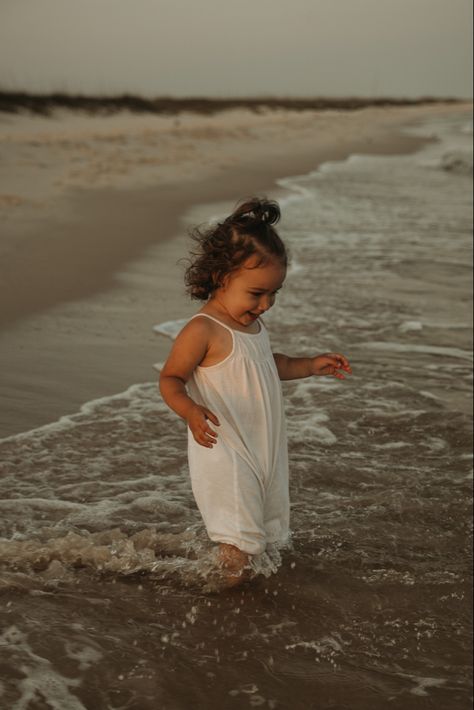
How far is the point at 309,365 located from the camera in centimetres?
346

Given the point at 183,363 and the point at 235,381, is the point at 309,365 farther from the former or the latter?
the point at 183,363

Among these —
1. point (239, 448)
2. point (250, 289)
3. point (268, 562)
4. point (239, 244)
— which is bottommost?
point (268, 562)

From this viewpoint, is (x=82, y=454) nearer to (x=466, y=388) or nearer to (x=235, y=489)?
(x=235, y=489)

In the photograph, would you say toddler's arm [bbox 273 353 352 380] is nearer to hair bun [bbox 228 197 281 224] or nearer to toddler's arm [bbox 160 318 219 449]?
toddler's arm [bbox 160 318 219 449]

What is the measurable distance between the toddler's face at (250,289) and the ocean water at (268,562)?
0.84 m

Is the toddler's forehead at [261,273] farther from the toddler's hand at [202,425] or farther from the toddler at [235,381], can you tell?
the toddler's hand at [202,425]

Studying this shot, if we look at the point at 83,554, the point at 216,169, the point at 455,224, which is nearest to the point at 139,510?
the point at 83,554

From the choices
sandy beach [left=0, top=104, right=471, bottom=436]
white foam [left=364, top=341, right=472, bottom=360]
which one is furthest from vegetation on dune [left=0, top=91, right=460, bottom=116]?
white foam [left=364, top=341, right=472, bottom=360]

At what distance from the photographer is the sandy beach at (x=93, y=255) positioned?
5.14 meters

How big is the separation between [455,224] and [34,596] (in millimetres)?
9790

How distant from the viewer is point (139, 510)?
12.1 ft

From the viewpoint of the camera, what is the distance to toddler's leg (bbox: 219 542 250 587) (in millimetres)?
3176

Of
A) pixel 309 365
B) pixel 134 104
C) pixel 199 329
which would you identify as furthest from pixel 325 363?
pixel 134 104

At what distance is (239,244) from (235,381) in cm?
45
